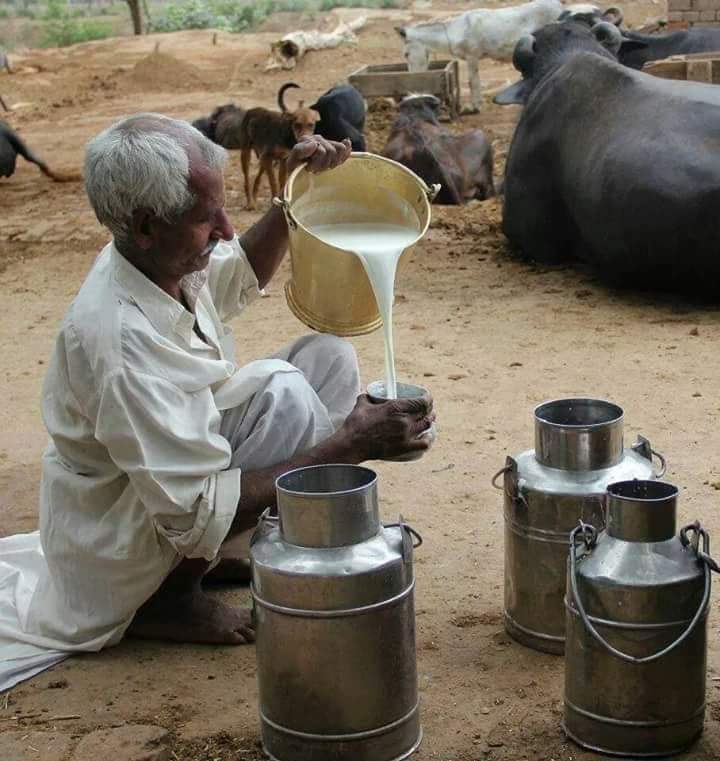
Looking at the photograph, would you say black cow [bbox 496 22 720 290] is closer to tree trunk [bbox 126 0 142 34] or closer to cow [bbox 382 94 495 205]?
cow [bbox 382 94 495 205]

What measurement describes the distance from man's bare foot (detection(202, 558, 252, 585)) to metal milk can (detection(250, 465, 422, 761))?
3.11 ft

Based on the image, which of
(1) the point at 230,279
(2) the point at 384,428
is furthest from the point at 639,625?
(1) the point at 230,279

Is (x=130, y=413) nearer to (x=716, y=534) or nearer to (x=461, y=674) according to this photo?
(x=461, y=674)

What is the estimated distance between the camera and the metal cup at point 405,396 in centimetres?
313

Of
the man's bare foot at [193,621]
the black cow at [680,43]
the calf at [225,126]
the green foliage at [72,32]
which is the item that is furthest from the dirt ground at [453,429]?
the green foliage at [72,32]

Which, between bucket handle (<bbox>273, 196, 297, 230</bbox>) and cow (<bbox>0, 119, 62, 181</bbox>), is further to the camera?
cow (<bbox>0, 119, 62, 181</bbox>)

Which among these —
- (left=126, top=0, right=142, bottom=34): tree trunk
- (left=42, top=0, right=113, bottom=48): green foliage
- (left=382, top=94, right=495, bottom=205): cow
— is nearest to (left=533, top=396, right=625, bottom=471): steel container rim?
(left=382, top=94, right=495, bottom=205): cow

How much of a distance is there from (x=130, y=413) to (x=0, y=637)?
0.85 meters

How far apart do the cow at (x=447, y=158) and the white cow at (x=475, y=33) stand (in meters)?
6.33

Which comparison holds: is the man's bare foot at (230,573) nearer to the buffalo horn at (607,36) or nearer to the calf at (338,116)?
the buffalo horn at (607,36)

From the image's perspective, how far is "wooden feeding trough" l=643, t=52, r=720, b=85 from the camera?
9547mm

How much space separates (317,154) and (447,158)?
6349 millimetres

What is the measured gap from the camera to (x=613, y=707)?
2.72 m

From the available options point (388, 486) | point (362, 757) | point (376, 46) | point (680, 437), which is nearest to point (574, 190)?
point (680, 437)
